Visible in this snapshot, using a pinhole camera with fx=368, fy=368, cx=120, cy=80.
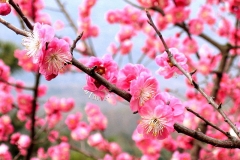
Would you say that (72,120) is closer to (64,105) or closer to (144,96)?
(64,105)

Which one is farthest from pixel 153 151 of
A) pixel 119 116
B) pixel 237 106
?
pixel 119 116

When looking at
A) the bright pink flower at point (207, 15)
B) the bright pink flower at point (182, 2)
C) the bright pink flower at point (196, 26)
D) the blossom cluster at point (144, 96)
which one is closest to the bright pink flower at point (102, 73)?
the blossom cluster at point (144, 96)

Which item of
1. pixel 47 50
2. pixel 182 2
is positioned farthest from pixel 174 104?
pixel 182 2

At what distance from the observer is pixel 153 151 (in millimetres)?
2107

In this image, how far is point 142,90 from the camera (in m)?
0.71

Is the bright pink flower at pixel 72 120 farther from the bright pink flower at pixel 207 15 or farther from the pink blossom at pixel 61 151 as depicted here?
the bright pink flower at pixel 207 15

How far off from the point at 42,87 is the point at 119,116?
288 centimetres

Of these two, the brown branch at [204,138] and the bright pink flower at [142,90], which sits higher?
the bright pink flower at [142,90]

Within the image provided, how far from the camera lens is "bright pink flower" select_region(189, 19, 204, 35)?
2353 millimetres

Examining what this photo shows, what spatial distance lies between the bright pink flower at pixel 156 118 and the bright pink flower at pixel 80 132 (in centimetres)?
201

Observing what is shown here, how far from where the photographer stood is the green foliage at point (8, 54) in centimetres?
543

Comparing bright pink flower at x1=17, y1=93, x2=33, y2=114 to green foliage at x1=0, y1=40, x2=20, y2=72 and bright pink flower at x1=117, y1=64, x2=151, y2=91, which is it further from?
green foliage at x1=0, y1=40, x2=20, y2=72

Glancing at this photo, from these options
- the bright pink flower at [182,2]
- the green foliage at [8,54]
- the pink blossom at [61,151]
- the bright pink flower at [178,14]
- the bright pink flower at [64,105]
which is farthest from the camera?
the green foliage at [8,54]

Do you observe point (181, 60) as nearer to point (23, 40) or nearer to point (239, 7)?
point (23, 40)
